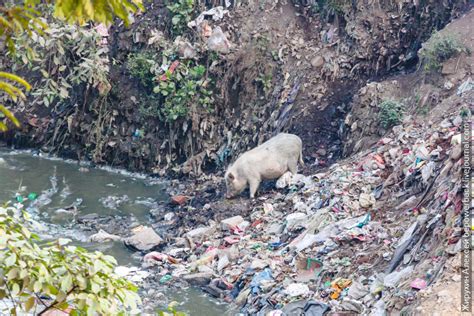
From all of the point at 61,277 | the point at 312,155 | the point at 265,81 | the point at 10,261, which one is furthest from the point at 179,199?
the point at 10,261

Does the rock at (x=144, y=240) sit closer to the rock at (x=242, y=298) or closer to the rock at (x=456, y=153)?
the rock at (x=242, y=298)

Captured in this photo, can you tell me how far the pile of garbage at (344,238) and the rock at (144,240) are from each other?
26mm

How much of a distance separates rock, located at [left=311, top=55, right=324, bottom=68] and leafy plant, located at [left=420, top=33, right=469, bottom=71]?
2504 mm

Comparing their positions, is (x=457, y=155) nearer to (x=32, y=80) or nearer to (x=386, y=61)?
(x=386, y=61)

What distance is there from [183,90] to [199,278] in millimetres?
5800

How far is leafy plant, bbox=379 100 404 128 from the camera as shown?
36.7 feet

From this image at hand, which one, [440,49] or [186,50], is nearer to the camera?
[440,49]

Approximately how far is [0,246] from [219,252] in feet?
22.2

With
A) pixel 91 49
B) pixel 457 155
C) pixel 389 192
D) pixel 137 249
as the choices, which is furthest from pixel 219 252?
pixel 91 49

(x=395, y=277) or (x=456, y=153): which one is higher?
(x=456, y=153)

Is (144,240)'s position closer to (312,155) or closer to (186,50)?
(312,155)

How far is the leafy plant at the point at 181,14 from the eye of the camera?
14.6m

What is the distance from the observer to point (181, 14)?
47.8ft

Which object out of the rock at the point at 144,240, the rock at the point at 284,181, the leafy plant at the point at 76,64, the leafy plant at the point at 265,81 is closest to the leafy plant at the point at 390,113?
the rock at the point at 284,181
